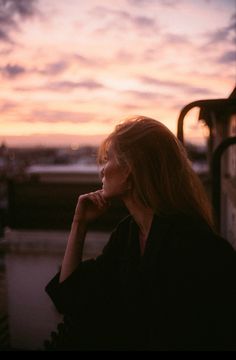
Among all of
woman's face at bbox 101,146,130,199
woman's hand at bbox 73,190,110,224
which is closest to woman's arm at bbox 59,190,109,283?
woman's hand at bbox 73,190,110,224

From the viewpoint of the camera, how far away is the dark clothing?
54.3 inches

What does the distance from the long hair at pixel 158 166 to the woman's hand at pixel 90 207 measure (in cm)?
34

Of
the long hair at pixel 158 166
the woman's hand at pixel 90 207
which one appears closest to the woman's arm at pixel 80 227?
the woman's hand at pixel 90 207

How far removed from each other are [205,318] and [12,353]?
63 cm

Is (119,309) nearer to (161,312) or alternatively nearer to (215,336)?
(161,312)

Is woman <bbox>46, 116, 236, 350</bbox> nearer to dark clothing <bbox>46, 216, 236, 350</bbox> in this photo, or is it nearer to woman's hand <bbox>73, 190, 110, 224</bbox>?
dark clothing <bbox>46, 216, 236, 350</bbox>

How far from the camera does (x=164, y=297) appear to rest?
1441mm

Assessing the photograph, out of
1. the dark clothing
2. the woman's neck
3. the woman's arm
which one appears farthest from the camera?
the woman's arm

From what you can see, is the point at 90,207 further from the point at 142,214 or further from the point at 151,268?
the point at 151,268

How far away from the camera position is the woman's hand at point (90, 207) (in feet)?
6.13

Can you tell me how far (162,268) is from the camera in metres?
1.46

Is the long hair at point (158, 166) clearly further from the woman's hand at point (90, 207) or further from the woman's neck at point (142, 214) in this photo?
the woman's hand at point (90, 207)

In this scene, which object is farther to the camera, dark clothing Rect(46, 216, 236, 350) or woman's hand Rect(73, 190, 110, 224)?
woman's hand Rect(73, 190, 110, 224)

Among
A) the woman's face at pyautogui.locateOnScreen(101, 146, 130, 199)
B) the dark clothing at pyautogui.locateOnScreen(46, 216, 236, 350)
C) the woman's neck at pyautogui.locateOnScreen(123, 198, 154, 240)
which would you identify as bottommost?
the dark clothing at pyautogui.locateOnScreen(46, 216, 236, 350)
